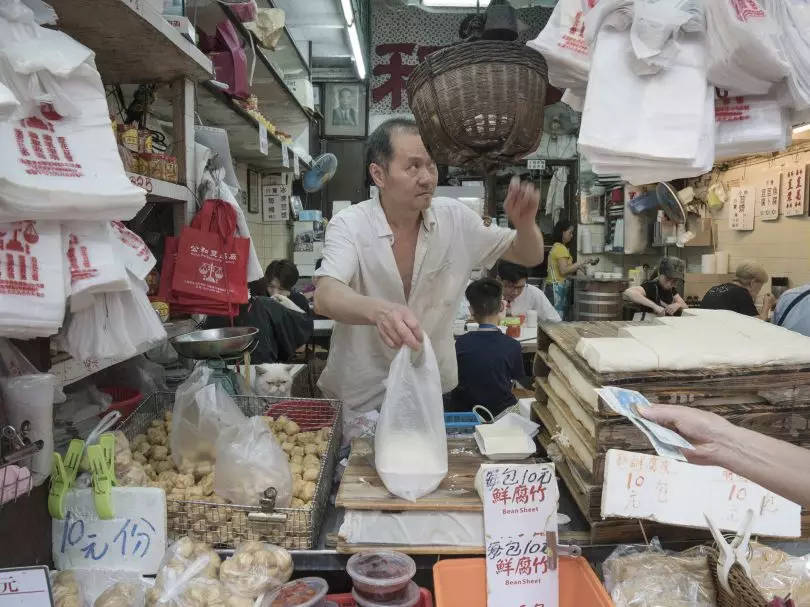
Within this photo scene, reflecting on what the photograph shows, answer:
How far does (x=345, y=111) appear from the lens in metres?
9.20

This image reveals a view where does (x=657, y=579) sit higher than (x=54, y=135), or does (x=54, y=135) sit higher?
(x=54, y=135)

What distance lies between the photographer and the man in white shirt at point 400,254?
7.61 feet

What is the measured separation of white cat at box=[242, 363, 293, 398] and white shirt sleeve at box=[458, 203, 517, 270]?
1273 mm

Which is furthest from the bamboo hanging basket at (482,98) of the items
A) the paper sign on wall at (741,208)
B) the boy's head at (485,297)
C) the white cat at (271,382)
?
the paper sign on wall at (741,208)

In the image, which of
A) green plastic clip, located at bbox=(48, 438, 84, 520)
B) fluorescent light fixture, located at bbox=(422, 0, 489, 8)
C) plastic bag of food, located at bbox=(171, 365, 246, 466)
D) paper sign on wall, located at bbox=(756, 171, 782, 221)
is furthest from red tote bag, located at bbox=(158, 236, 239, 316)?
paper sign on wall, located at bbox=(756, 171, 782, 221)

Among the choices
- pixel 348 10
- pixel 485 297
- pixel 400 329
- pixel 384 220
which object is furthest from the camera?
pixel 348 10

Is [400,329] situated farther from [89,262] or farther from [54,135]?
[54,135]

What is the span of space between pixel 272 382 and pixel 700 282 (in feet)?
23.2

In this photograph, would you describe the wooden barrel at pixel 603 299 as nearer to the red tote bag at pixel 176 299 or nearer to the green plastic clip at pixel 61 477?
the red tote bag at pixel 176 299

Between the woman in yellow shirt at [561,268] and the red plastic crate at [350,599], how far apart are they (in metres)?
9.05

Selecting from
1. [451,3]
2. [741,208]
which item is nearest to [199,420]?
[451,3]

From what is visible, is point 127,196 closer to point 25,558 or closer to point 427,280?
point 25,558

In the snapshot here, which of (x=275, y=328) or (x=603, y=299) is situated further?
(x=603, y=299)

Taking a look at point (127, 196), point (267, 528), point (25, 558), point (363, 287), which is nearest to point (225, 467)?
point (267, 528)
